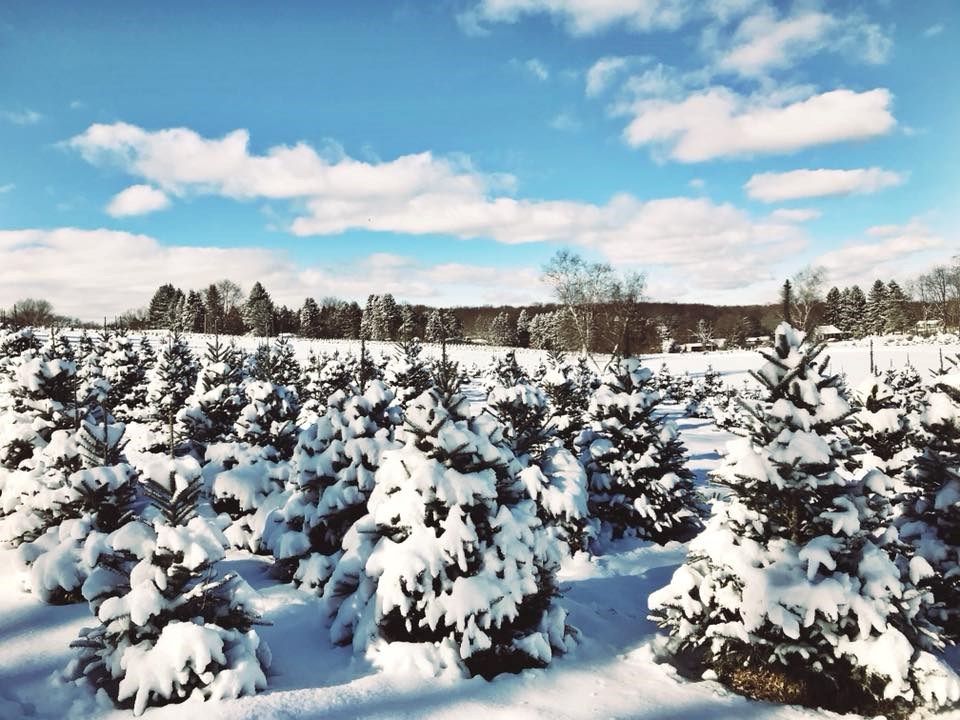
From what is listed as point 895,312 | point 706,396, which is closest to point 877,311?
point 895,312

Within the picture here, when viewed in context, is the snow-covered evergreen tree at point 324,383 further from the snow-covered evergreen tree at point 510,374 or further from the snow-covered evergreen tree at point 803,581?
the snow-covered evergreen tree at point 803,581

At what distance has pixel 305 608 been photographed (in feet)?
25.4

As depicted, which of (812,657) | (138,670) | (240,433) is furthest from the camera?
(240,433)

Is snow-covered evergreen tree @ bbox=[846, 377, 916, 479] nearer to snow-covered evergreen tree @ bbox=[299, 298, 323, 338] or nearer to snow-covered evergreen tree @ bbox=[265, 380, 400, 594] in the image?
snow-covered evergreen tree @ bbox=[265, 380, 400, 594]

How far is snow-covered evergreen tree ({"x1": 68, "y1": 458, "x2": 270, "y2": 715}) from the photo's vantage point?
5.05 meters

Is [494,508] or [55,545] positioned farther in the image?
[55,545]

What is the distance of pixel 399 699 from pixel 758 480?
444 centimetres

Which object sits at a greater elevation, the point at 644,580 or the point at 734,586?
the point at 734,586

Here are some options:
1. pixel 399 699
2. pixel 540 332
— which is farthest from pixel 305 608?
pixel 540 332

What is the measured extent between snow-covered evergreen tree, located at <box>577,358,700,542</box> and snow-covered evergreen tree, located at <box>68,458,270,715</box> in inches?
305

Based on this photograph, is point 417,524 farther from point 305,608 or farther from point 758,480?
point 758,480

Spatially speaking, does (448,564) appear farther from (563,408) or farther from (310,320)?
(310,320)

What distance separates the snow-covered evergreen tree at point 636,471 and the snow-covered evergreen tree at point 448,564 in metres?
5.27

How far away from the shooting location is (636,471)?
11742mm
